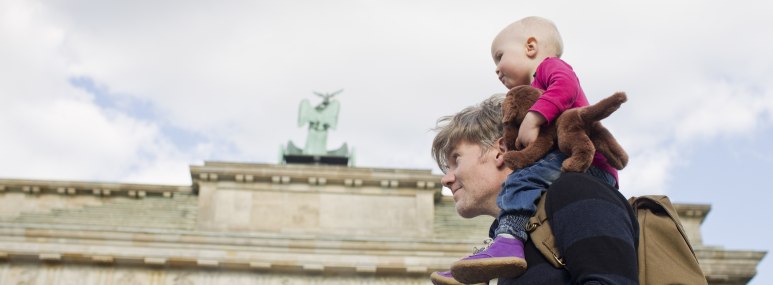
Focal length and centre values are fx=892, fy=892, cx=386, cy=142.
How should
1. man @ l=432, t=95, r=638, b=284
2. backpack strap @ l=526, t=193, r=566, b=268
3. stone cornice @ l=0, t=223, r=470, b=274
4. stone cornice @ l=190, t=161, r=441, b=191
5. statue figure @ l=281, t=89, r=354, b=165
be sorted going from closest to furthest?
man @ l=432, t=95, r=638, b=284
backpack strap @ l=526, t=193, r=566, b=268
stone cornice @ l=0, t=223, r=470, b=274
stone cornice @ l=190, t=161, r=441, b=191
statue figure @ l=281, t=89, r=354, b=165

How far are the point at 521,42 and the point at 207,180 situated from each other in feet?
61.4

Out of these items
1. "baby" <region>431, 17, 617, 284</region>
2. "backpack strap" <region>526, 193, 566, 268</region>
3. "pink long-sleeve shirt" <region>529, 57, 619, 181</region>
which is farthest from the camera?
"pink long-sleeve shirt" <region>529, 57, 619, 181</region>

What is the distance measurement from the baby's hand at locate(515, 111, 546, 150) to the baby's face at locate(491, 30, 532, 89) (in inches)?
13.1

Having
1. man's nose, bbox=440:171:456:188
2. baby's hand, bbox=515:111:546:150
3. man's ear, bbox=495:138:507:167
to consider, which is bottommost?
man's nose, bbox=440:171:456:188

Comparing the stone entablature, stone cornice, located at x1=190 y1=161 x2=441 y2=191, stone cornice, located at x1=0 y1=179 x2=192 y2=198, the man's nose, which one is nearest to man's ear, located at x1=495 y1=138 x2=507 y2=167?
the man's nose

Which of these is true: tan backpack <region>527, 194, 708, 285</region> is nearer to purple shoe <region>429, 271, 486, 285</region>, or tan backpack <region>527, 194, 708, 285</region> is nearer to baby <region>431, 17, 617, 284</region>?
baby <region>431, 17, 617, 284</region>

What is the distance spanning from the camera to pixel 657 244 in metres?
2.27

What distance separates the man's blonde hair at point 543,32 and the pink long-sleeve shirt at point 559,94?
6.1 inches

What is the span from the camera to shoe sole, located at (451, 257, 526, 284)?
7.47 feet

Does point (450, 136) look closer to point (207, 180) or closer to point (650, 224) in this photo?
point (650, 224)

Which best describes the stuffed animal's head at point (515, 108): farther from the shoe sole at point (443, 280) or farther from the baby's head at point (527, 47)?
the shoe sole at point (443, 280)

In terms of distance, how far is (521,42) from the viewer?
9.18ft

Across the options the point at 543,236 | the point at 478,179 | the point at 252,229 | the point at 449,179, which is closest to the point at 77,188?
the point at 252,229

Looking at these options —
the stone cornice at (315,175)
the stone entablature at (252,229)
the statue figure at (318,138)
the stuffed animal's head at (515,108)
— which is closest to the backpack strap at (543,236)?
the stuffed animal's head at (515,108)
